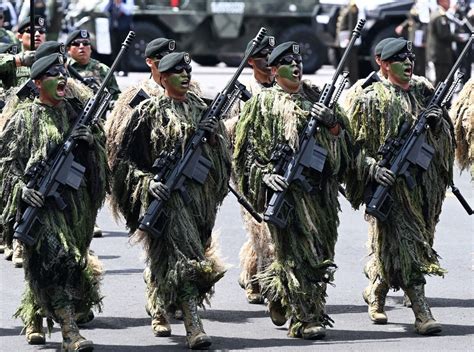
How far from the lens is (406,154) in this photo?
10.4 meters

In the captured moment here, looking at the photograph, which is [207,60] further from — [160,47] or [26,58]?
[160,47]

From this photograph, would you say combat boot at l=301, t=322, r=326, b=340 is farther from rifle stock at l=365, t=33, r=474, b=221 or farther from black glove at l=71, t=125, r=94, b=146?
black glove at l=71, t=125, r=94, b=146

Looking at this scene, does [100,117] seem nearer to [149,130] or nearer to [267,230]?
[149,130]

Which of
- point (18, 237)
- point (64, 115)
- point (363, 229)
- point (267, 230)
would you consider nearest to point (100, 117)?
point (64, 115)

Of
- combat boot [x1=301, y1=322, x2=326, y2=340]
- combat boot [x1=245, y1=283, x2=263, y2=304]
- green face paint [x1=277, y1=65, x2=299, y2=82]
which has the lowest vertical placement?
combat boot [x1=245, y1=283, x2=263, y2=304]

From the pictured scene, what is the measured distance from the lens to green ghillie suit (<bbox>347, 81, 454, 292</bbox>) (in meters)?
10.4

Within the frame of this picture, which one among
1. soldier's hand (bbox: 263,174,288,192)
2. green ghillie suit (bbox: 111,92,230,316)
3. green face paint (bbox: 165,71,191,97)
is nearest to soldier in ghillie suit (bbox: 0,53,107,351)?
green ghillie suit (bbox: 111,92,230,316)

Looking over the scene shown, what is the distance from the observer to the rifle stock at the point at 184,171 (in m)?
9.76

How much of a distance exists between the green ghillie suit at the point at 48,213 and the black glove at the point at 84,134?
0.13 metres

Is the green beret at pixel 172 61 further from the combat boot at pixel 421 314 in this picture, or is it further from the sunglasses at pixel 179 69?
the combat boot at pixel 421 314

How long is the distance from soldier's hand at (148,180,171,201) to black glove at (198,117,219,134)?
464 mm

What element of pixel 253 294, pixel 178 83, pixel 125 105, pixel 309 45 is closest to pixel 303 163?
pixel 178 83

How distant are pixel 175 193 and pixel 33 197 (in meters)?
0.97

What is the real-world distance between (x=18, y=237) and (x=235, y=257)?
153 inches
